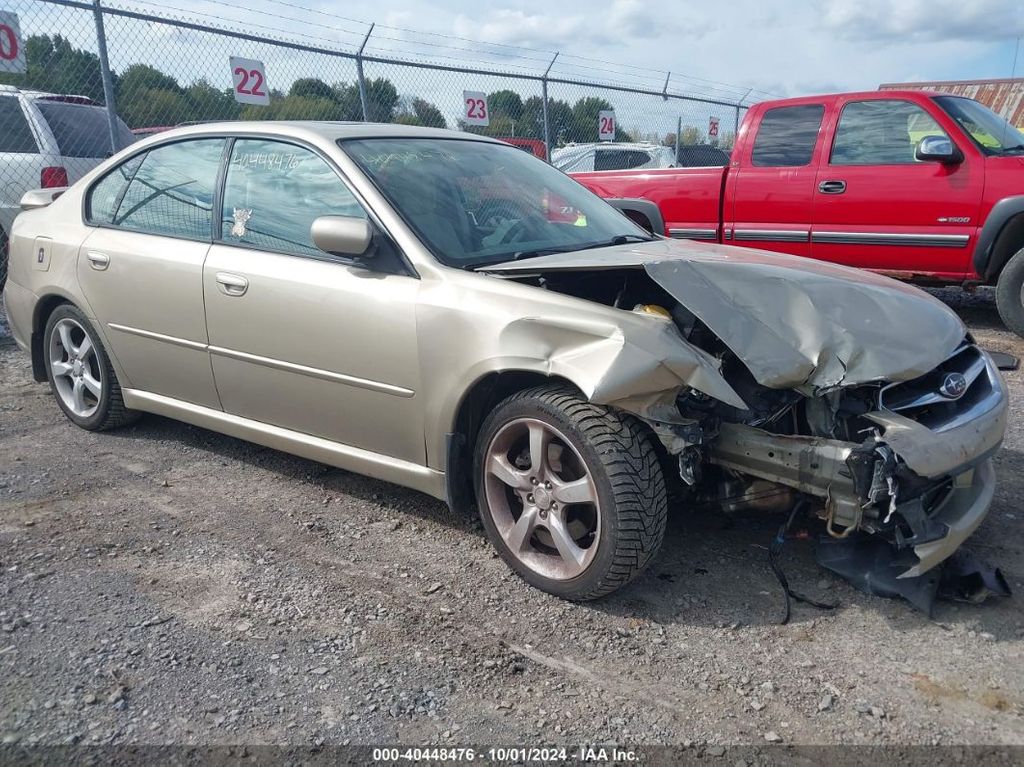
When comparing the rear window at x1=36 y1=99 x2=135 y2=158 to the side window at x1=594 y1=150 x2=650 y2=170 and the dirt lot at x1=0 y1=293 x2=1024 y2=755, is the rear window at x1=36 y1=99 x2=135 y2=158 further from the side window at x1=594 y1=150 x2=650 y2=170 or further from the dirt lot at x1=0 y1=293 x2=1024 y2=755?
the side window at x1=594 y1=150 x2=650 y2=170

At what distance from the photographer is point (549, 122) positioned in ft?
39.9

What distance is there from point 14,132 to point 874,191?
749 cm

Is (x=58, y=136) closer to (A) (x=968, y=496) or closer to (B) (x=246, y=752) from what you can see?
(B) (x=246, y=752)

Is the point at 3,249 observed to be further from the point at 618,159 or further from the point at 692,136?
the point at 692,136

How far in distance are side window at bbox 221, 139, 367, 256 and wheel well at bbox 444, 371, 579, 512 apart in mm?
905

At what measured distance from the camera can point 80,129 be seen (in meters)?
8.36

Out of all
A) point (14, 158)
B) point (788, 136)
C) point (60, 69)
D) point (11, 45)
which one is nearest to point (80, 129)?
point (60, 69)

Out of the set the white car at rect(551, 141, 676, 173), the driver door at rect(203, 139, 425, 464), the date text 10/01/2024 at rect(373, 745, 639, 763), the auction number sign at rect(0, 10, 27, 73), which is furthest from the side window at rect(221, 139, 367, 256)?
the white car at rect(551, 141, 676, 173)

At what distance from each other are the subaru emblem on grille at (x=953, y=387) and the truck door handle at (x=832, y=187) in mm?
4632

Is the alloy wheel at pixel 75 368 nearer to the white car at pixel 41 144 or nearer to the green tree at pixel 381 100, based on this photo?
the white car at pixel 41 144

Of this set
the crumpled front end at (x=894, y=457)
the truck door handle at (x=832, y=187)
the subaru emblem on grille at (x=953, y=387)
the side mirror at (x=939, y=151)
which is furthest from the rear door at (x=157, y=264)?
the side mirror at (x=939, y=151)

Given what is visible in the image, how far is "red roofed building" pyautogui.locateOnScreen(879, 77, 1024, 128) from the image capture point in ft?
53.4

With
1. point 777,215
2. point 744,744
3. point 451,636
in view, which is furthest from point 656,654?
point 777,215

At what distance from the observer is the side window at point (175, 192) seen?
414cm
